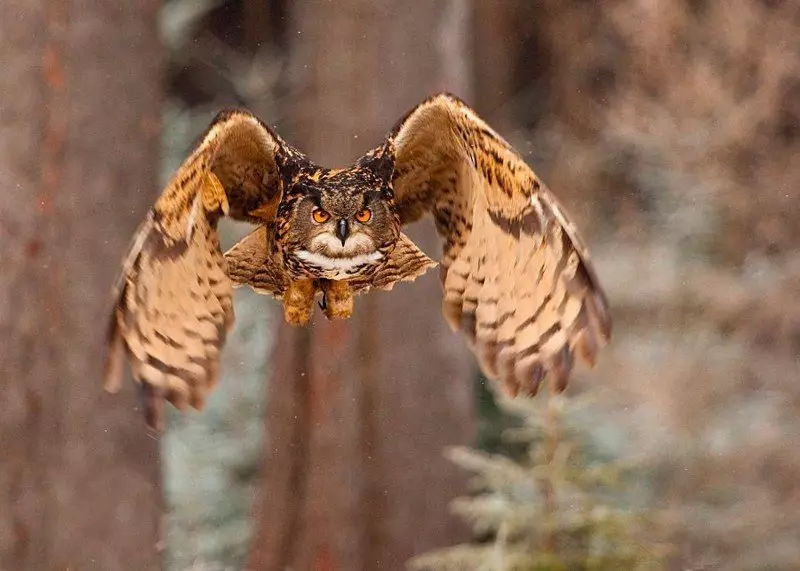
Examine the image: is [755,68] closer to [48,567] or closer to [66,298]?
[66,298]

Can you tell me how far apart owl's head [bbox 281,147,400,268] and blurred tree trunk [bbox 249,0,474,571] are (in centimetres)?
115

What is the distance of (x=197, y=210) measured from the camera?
1004mm

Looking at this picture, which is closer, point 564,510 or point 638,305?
point 564,510

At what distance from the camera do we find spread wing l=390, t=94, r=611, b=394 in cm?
103

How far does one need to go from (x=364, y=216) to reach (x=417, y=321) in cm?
142

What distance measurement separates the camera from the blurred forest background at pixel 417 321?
Result: 5.74 ft

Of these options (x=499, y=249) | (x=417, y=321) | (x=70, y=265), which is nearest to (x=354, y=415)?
(x=417, y=321)

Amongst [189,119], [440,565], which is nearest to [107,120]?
[189,119]

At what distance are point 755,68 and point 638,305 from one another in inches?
32.3

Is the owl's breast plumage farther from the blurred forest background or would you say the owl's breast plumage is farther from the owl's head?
the blurred forest background

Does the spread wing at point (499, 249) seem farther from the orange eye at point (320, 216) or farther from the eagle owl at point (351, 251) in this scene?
the orange eye at point (320, 216)

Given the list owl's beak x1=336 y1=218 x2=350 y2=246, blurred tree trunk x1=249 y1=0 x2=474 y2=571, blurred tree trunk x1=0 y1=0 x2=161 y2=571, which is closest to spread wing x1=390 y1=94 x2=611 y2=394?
owl's beak x1=336 y1=218 x2=350 y2=246

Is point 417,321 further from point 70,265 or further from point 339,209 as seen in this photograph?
point 339,209

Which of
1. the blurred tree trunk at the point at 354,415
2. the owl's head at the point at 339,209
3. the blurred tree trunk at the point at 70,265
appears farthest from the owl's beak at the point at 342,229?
the blurred tree trunk at the point at 354,415
